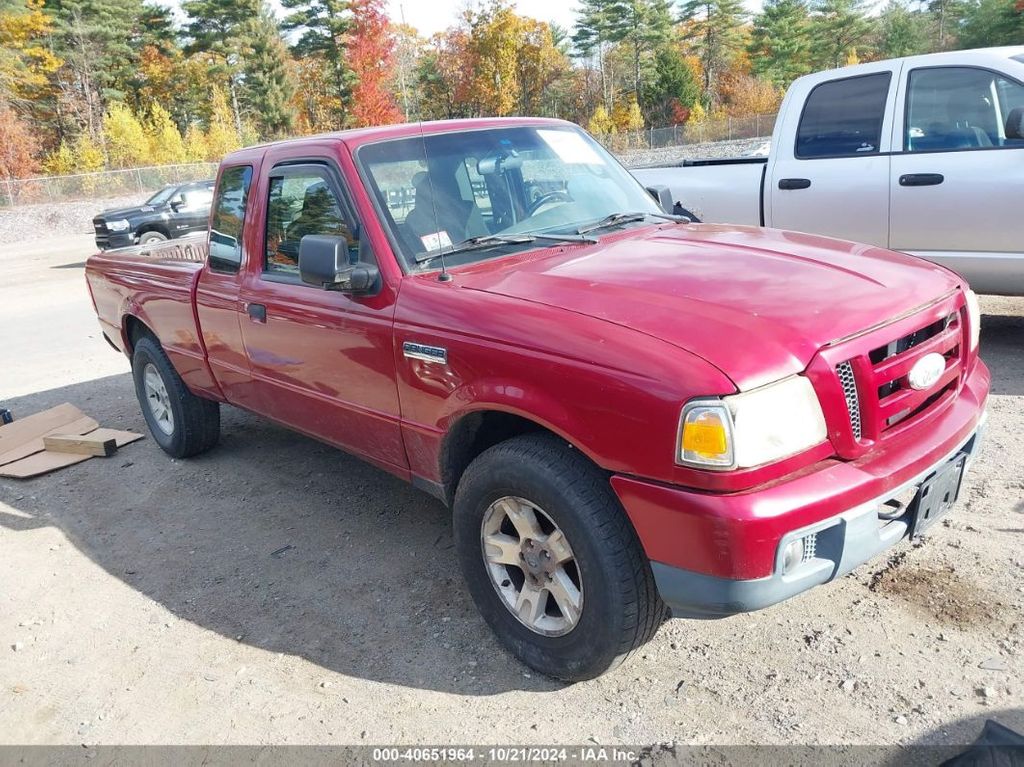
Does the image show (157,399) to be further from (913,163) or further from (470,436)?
(913,163)

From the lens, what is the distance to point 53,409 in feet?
21.9

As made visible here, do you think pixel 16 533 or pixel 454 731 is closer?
pixel 454 731

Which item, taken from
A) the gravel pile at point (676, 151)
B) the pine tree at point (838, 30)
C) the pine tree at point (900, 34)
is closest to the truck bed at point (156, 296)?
the gravel pile at point (676, 151)

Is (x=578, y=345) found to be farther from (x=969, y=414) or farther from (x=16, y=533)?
(x=16, y=533)

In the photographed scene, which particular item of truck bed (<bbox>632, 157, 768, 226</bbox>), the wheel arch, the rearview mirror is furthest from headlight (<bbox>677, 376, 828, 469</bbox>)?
truck bed (<bbox>632, 157, 768, 226</bbox>)

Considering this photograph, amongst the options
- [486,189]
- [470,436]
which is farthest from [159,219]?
[470,436]

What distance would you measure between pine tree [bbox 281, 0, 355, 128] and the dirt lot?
52765 mm

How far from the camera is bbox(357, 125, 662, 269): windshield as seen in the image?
3443 mm

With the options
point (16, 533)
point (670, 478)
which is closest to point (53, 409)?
point (16, 533)

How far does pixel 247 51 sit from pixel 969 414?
59.3 metres

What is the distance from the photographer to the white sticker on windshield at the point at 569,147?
4.09 meters

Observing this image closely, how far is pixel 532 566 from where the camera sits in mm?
2842

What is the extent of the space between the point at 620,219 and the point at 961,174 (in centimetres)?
324

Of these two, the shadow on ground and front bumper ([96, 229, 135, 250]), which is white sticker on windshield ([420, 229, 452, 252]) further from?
Answer: front bumper ([96, 229, 135, 250])
